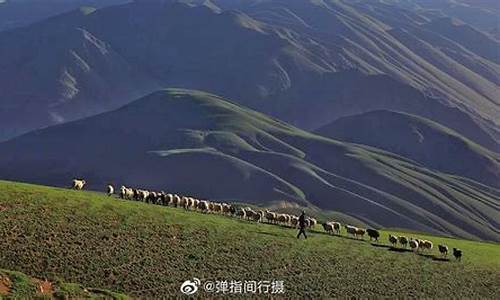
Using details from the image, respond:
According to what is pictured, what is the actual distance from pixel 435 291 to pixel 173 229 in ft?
66.9

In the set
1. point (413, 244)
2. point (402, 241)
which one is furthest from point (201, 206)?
point (413, 244)

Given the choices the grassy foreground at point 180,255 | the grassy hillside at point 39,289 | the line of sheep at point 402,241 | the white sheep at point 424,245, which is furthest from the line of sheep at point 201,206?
the grassy hillside at point 39,289

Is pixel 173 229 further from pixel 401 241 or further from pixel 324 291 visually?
pixel 401 241

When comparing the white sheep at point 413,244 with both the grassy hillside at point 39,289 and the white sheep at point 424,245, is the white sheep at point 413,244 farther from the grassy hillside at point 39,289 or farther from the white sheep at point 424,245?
the grassy hillside at point 39,289

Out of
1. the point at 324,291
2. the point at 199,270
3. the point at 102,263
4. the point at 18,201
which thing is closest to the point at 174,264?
the point at 199,270

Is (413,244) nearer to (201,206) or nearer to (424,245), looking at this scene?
(424,245)

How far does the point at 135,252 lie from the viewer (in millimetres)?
45781

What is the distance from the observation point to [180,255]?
47.2 metres

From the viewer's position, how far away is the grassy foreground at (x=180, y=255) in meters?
42.2

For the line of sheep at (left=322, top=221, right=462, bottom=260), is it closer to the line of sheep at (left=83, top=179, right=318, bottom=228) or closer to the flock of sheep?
the flock of sheep

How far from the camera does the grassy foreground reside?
138 feet

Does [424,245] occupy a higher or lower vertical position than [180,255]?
higher

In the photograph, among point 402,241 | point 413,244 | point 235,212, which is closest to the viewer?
point 413,244

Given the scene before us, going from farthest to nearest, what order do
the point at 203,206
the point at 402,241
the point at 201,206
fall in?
the point at 201,206 → the point at 203,206 → the point at 402,241
